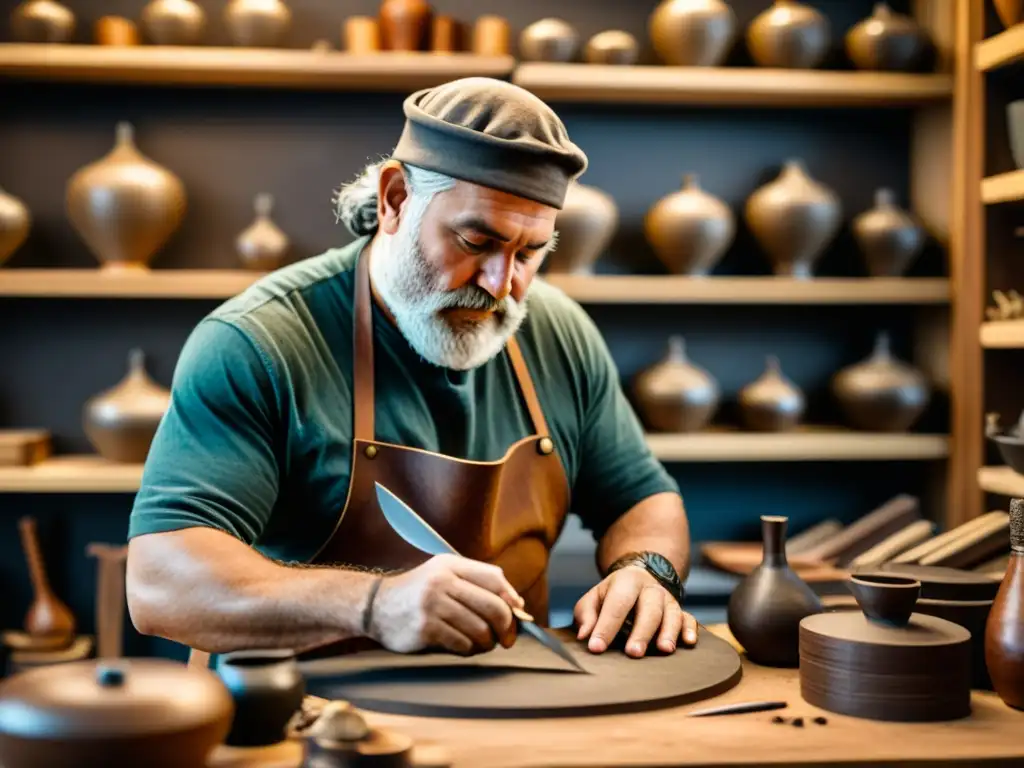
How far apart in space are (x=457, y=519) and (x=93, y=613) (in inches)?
91.4

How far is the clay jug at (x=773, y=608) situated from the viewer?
181 centimetres

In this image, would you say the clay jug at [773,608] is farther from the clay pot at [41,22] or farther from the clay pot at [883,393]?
the clay pot at [41,22]

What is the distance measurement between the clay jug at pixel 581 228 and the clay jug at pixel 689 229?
0.52ft

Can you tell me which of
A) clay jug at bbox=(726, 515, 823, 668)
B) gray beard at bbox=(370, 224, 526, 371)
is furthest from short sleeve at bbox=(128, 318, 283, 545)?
clay jug at bbox=(726, 515, 823, 668)

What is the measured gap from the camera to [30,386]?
3.94 meters

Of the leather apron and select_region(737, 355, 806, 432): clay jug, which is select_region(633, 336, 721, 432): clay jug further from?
the leather apron

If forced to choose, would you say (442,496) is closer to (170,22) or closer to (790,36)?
(170,22)

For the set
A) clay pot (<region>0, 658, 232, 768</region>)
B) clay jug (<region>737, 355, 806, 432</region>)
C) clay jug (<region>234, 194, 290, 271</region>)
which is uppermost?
clay jug (<region>234, 194, 290, 271</region>)

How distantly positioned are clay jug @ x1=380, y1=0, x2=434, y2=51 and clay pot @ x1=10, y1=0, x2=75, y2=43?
3.25 ft

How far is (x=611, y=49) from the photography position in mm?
3781

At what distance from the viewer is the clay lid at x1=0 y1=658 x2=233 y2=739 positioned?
1151mm

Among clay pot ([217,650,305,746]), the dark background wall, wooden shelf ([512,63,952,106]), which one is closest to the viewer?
clay pot ([217,650,305,746])

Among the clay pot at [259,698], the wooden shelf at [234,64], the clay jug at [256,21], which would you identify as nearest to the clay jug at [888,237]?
Result: the wooden shelf at [234,64]

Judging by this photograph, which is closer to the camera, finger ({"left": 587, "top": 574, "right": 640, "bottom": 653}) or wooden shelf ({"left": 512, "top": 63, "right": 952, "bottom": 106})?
finger ({"left": 587, "top": 574, "right": 640, "bottom": 653})
